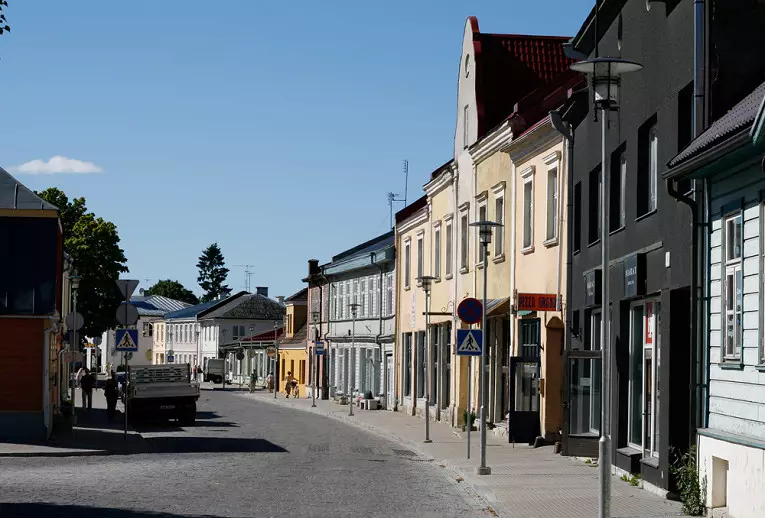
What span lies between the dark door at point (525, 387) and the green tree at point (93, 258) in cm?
3822

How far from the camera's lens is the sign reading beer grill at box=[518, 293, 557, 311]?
84.9 feet

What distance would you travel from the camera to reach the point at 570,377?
2316 centimetres

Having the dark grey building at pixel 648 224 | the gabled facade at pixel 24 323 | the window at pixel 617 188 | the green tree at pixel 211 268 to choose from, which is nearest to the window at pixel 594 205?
the dark grey building at pixel 648 224

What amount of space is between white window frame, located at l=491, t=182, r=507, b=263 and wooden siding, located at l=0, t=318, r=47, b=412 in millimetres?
11326

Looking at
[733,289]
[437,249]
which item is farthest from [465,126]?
[733,289]

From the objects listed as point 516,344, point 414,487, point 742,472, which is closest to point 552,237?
point 516,344

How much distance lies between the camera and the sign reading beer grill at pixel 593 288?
2206cm

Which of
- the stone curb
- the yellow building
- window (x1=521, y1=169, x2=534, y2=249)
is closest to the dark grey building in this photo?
the stone curb

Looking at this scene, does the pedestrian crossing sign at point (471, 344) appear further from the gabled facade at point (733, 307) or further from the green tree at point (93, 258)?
the green tree at point (93, 258)

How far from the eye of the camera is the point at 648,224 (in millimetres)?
18594

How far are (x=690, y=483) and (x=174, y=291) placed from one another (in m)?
161

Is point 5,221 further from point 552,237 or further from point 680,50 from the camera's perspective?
point 680,50

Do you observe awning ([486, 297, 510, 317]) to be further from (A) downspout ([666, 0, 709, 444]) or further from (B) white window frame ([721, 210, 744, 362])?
(B) white window frame ([721, 210, 744, 362])

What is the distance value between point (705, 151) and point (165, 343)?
117856 mm
